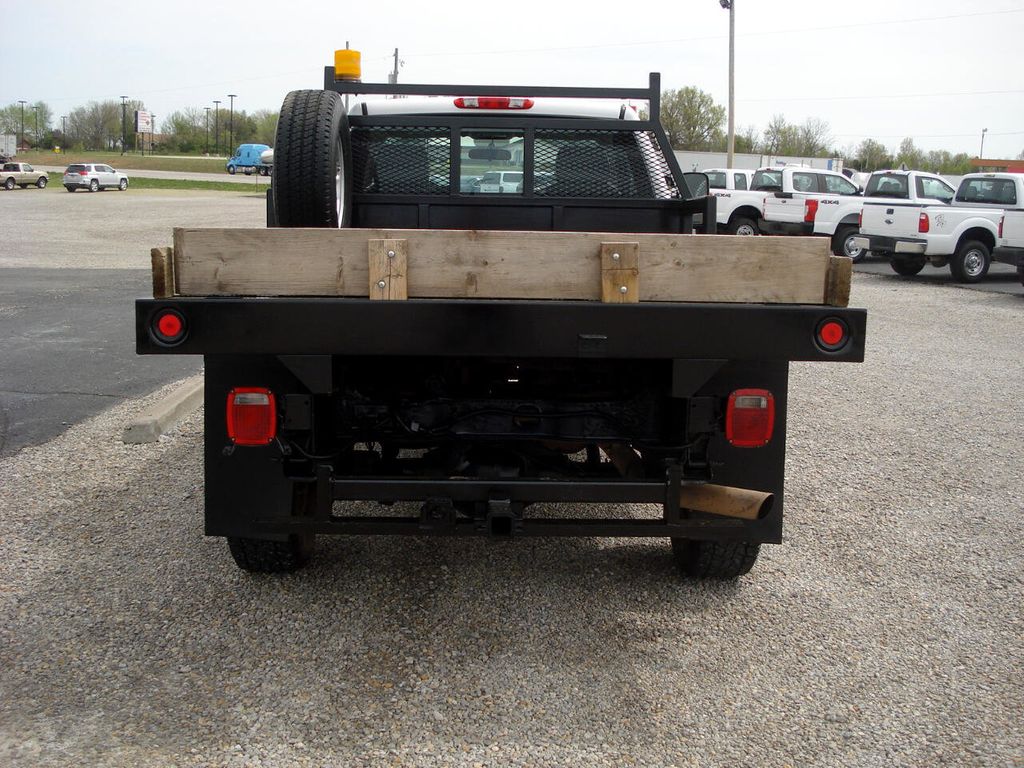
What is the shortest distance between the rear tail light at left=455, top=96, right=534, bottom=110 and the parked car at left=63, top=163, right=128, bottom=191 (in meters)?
51.9

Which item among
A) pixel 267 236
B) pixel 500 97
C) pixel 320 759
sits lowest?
pixel 320 759

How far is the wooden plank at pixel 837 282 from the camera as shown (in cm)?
348

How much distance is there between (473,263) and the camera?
343cm

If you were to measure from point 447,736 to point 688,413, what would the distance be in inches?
57.4

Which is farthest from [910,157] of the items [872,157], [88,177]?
[88,177]

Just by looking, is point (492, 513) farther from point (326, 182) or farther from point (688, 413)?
point (326, 182)

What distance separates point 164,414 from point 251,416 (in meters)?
3.58

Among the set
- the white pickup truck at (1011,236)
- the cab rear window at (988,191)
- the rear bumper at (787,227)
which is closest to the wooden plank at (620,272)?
the white pickup truck at (1011,236)

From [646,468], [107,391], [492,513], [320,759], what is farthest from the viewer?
[107,391]

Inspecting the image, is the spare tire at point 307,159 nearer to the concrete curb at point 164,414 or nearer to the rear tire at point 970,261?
the concrete curb at point 164,414

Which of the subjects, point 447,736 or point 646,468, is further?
point 646,468

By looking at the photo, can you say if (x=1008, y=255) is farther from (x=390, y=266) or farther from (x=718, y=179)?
(x=390, y=266)

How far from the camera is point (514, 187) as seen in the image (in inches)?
215

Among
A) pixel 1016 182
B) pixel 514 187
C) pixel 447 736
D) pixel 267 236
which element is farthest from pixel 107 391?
pixel 1016 182
